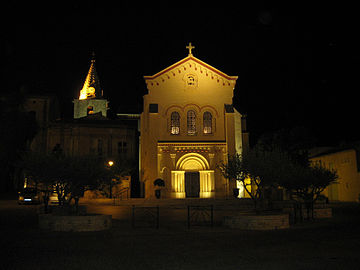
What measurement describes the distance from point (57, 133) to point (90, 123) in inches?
141

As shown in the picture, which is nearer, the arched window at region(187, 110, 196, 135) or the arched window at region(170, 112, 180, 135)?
the arched window at region(170, 112, 180, 135)

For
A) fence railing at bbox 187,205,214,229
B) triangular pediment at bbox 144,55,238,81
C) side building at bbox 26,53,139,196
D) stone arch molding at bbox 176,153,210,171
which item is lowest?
fence railing at bbox 187,205,214,229

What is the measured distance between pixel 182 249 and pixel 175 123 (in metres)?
24.6

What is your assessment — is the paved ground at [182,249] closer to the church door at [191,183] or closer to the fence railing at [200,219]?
the fence railing at [200,219]

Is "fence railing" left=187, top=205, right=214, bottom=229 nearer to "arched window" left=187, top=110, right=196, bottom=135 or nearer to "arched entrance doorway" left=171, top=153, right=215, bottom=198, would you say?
"arched entrance doorway" left=171, top=153, right=215, bottom=198

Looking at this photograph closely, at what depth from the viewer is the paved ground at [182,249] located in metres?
7.93

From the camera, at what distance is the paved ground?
7926 mm

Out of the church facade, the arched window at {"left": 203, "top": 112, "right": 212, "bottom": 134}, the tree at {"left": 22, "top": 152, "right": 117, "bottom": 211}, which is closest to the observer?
the tree at {"left": 22, "top": 152, "right": 117, "bottom": 211}

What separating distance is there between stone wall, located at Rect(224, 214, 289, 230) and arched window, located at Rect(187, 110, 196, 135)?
1970cm

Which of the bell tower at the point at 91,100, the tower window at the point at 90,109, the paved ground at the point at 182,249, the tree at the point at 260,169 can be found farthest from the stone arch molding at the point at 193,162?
the tower window at the point at 90,109

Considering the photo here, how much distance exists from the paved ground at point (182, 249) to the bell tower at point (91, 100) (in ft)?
138

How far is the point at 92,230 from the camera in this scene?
13992 millimetres

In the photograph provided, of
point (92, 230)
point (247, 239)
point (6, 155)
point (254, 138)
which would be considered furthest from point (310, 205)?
point (254, 138)

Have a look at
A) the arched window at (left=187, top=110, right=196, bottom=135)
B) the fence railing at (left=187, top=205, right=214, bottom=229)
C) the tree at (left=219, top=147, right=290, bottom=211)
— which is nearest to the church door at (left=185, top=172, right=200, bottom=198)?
the arched window at (left=187, top=110, right=196, bottom=135)
